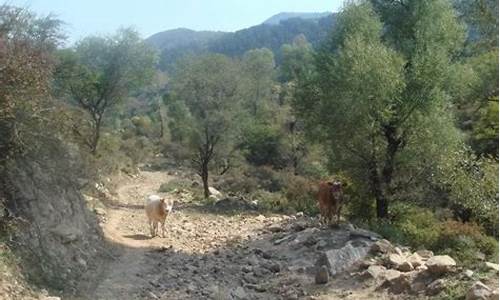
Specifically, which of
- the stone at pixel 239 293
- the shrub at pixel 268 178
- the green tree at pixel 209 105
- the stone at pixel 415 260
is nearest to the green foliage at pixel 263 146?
the shrub at pixel 268 178

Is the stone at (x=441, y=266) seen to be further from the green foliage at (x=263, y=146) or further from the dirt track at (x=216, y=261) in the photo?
the green foliage at (x=263, y=146)

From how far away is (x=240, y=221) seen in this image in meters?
21.8

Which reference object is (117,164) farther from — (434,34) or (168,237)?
(434,34)

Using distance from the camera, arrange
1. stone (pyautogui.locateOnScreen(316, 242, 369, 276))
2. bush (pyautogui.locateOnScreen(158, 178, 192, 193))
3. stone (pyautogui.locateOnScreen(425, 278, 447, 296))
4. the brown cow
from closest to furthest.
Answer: stone (pyautogui.locateOnScreen(425, 278, 447, 296)) → stone (pyautogui.locateOnScreen(316, 242, 369, 276)) → the brown cow → bush (pyautogui.locateOnScreen(158, 178, 192, 193))

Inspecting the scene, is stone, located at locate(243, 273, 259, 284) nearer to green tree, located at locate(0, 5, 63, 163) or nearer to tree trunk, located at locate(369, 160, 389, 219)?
green tree, located at locate(0, 5, 63, 163)

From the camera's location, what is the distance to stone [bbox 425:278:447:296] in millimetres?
10070

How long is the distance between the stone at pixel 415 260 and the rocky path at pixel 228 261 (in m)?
1.15

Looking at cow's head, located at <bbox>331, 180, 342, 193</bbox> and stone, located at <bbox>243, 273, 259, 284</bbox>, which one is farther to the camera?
cow's head, located at <bbox>331, 180, 342, 193</bbox>

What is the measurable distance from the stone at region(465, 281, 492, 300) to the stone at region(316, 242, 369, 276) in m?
4.00

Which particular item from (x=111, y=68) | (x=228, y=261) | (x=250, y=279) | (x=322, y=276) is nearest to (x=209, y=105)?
(x=111, y=68)

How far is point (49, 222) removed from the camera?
12297mm

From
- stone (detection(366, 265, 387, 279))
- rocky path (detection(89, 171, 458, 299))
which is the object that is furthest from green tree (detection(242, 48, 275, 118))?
stone (detection(366, 265, 387, 279))

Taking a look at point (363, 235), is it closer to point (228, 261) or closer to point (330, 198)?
point (330, 198)

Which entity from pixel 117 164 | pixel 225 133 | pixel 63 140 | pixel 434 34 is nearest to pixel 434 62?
pixel 434 34
